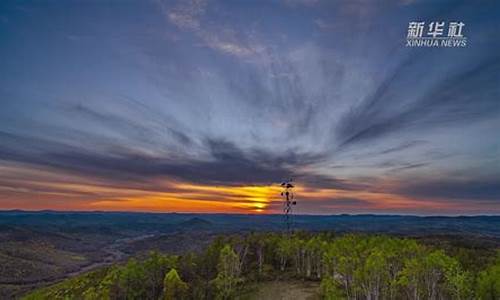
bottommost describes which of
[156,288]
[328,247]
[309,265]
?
[156,288]

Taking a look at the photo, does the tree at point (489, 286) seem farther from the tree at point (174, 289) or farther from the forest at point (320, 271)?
the tree at point (174, 289)

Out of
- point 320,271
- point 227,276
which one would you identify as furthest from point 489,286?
point 227,276

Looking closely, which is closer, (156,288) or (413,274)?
(413,274)

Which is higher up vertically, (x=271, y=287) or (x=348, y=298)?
(x=348, y=298)

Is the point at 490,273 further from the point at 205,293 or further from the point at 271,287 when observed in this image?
the point at 205,293

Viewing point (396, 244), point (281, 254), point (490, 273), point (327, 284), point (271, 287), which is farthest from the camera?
point (281, 254)

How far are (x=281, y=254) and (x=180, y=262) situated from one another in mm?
25197

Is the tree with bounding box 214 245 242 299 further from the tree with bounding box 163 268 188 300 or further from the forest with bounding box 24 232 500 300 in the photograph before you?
the tree with bounding box 163 268 188 300

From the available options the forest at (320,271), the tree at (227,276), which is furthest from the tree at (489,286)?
the tree at (227,276)

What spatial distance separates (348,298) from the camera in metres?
63.0

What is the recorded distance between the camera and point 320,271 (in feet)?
300

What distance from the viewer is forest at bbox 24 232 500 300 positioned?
189 ft

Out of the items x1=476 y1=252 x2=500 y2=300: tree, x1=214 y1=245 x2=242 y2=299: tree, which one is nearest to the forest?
x1=476 y1=252 x2=500 y2=300: tree

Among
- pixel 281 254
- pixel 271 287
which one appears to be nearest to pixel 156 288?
pixel 271 287
